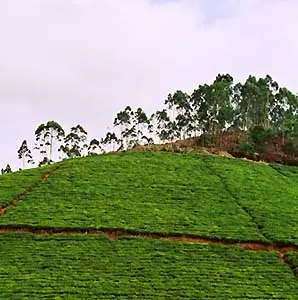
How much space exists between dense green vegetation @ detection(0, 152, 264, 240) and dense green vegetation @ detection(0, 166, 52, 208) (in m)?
1.36

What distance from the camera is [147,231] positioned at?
42.8 metres

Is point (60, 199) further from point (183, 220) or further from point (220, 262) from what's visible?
point (220, 262)

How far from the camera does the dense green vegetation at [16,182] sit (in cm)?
4981

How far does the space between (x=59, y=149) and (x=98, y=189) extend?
41.2 m

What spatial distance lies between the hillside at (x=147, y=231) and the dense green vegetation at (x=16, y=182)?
0.32ft

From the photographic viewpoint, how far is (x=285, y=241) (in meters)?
42.8

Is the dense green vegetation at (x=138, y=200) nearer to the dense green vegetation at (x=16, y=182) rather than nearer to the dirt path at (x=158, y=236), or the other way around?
the dirt path at (x=158, y=236)

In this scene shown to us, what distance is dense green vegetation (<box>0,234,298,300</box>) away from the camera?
3397 centimetres

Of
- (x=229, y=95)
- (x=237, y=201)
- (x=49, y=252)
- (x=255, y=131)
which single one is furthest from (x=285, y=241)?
(x=229, y=95)

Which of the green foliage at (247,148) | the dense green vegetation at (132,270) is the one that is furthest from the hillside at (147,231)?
the green foliage at (247,148)

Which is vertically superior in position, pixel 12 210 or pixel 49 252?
pixel 12 210

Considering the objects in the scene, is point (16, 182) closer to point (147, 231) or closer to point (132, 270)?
point (147, 231)

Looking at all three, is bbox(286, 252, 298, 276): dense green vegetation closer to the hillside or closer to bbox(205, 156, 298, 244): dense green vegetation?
the hillside

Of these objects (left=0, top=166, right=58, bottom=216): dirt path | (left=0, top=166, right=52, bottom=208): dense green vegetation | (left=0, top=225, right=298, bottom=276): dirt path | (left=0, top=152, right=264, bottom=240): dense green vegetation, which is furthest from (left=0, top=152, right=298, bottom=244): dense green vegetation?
(left=0, top=166, right=52, bottom=208): dense green vegetation
